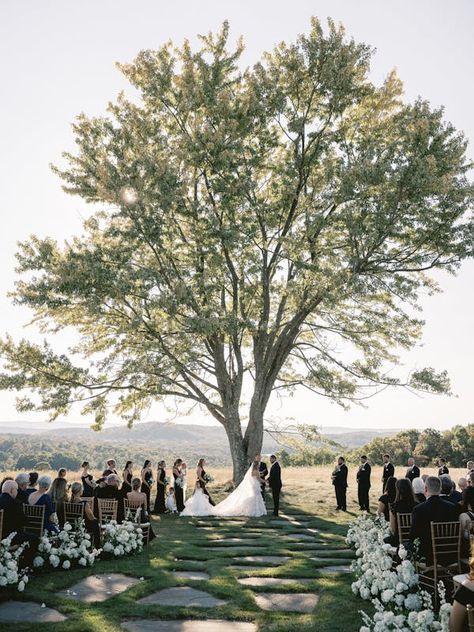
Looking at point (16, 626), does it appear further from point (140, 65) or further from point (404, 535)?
point (140, 65)

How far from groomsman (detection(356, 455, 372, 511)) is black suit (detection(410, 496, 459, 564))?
39.3ft

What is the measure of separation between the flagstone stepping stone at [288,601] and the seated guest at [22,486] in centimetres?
521

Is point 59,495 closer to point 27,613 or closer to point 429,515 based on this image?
point 27,613

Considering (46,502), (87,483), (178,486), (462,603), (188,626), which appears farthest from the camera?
(178,486)

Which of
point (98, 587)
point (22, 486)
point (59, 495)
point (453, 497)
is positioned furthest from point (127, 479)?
point (453, 497)

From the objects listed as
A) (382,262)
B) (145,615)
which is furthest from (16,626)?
(382,262)

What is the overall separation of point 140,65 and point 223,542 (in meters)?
19.0

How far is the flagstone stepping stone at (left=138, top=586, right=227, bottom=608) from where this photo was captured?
297 inches

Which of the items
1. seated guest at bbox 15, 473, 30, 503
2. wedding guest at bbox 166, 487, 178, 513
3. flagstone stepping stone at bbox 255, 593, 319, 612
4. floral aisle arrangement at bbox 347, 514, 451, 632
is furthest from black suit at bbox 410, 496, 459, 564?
wedding guest at bbox 166, 487, 178, 513

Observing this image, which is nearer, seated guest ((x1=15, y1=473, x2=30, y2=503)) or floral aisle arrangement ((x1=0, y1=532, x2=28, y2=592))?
floral aisle arrangement ((x1=0, y1=532, x2=28, y2=592))

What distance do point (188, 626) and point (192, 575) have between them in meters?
2.97

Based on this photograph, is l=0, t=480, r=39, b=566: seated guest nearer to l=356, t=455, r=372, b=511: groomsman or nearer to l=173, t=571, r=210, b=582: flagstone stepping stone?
l=173, t=571, r=210, b=582: flagstone stepping stone

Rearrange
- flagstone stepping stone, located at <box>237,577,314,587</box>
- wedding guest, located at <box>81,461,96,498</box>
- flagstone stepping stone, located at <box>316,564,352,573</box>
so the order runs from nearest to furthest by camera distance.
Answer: flagstone stepping stone, located at <box>237,577,314,587</box> < flagstone stepping stone, located at <box>316,564,352,573</box> < wedding guest, located at <box>81,461,96,498</box>

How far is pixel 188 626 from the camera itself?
660 cm
